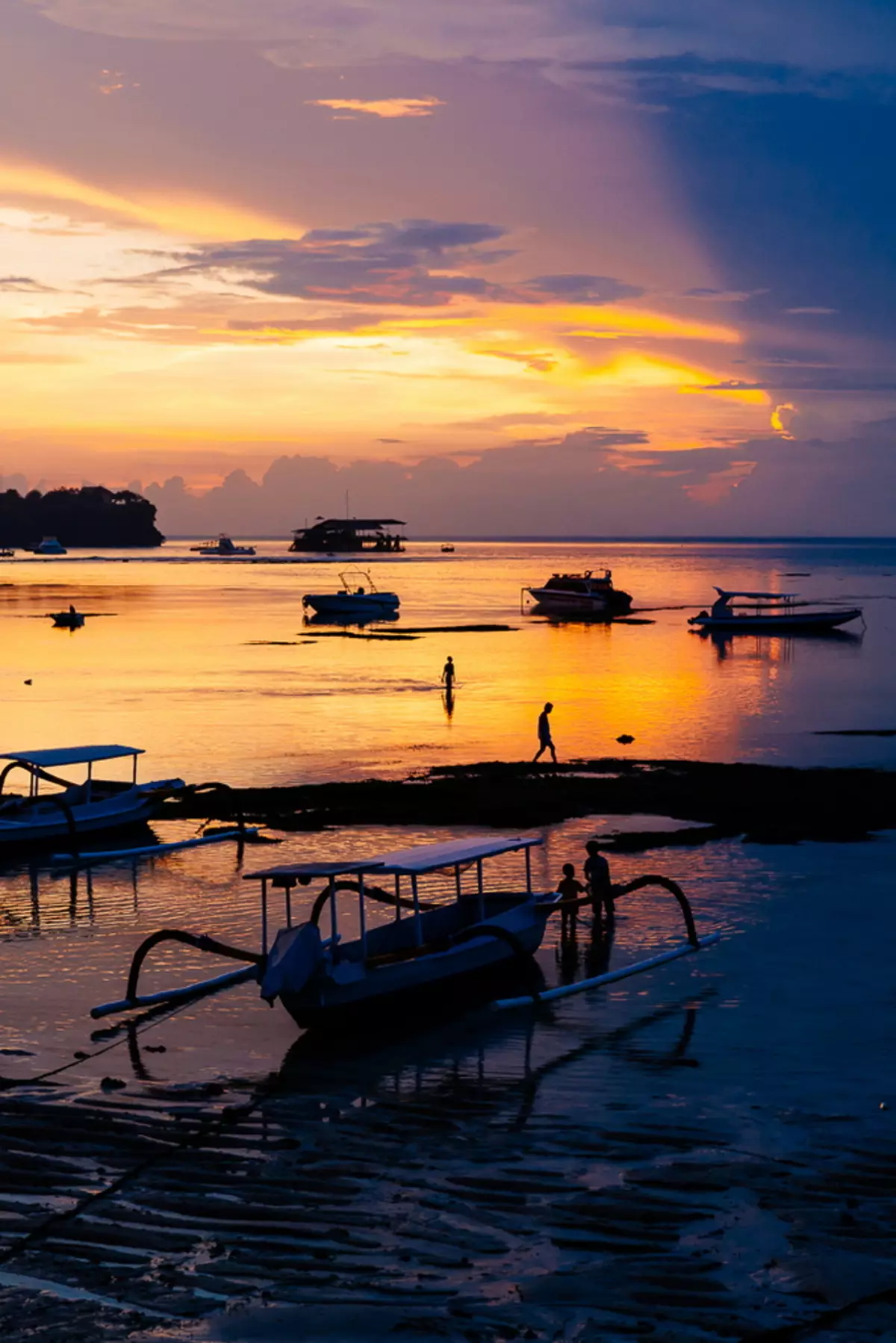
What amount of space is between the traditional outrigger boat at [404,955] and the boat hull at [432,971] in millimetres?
19

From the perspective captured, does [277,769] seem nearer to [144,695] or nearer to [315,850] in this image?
[315,850]

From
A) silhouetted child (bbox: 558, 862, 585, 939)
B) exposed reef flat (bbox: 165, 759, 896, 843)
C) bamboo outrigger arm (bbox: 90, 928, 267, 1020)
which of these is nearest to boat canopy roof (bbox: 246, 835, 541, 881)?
bamboo outrigger arm (bbox: 90, 928, 267, 1020)

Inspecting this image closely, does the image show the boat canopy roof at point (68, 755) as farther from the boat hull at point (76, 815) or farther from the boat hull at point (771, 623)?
the boat hull at point (771, 623)

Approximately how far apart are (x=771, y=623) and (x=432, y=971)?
81971 mm

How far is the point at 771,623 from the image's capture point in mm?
97625

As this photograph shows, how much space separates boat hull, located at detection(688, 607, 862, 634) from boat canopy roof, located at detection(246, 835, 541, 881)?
77.2 metres

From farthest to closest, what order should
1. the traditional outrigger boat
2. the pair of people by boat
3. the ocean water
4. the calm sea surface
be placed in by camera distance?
the ocean water < the pair of people by boat < the traditional outrigger boat < the calm sea surface

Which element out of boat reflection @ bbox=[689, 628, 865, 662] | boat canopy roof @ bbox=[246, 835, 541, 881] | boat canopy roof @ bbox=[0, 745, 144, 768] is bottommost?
boat canopy roof @ bbox=[246, 835, 541, 881]

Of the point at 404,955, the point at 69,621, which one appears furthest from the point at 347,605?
the point at 404,955

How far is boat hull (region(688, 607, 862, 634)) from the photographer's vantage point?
96938mm

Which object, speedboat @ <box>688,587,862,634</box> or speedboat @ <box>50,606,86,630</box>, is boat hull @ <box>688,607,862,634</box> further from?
speedboat @ <box>50,606,86,630</box>

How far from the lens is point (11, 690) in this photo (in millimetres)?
60312

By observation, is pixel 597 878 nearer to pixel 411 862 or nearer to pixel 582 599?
pixel 411 862

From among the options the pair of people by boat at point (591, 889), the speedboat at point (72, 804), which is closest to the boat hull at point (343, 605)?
the speedboat at point (72, 804)
